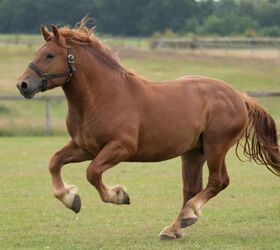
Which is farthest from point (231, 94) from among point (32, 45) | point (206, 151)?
point (32, 45)

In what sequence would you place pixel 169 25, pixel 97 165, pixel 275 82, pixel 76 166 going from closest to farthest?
pixel 97 165 → pixel 76 166 → pixel 275 82 → pixel 169 25

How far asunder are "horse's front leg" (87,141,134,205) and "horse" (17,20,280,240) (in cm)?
1

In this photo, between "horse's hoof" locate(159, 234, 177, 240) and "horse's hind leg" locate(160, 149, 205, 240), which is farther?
"horse's hind leg" locate(160, 149, 205, 240)

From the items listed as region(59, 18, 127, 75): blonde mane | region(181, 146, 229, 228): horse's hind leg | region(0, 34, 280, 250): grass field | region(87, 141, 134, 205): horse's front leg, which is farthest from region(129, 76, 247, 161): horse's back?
region(0, 34, 280, 250): grass field

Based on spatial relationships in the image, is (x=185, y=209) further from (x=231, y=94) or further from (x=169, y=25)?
(x=169, y=25)

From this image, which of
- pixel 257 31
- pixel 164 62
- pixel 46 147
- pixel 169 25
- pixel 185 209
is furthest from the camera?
pixel 169 25

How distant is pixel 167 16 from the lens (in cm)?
8756

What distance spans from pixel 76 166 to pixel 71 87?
9.62 m

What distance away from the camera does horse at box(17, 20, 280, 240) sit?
948 cm

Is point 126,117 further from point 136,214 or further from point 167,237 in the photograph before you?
point 136,214

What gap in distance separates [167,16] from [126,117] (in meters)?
78.7

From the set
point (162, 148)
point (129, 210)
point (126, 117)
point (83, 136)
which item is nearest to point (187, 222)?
point (162, 148)

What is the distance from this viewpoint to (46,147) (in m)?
23.0

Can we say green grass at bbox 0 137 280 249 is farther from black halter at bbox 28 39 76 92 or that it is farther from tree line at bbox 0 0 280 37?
tree line at bbox 0 0 280 37
